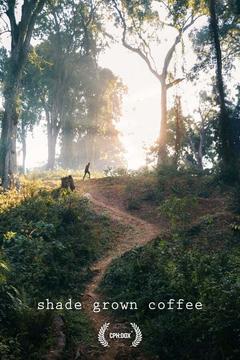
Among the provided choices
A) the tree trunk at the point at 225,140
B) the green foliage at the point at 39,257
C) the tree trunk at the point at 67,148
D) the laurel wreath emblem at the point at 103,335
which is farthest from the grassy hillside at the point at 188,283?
the tree trunk at the point at 67,148

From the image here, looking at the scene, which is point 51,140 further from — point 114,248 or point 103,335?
point 103,335

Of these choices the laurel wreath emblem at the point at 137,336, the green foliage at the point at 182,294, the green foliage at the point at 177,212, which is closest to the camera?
the green foliage at the point at 182,294

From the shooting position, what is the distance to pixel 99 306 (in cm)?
940

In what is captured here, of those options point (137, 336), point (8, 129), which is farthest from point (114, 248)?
point (8, 129)

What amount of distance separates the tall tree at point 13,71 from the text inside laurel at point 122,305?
13.2 meters

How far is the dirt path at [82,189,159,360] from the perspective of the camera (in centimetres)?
769

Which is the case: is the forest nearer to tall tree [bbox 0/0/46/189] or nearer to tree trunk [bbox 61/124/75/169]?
tall tree [bbox 0/0/46/189]

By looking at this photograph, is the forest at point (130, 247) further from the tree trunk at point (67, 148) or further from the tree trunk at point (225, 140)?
the tree trunk at point (67, 148)

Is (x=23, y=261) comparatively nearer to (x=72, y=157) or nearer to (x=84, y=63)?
(x=84, y=63)

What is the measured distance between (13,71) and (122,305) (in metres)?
16.7

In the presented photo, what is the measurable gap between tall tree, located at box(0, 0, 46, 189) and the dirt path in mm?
5495

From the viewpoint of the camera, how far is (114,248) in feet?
45.4

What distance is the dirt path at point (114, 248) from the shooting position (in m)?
7.69

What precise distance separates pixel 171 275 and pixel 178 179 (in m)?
14.5
